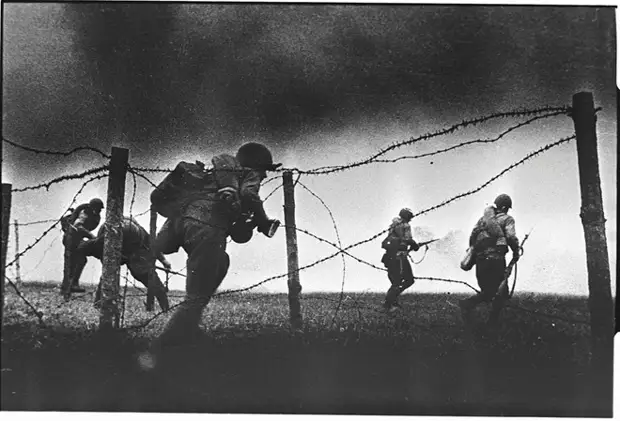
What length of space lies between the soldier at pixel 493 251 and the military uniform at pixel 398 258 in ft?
1.53

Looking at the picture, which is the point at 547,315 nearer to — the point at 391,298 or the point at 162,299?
the point at 391,298

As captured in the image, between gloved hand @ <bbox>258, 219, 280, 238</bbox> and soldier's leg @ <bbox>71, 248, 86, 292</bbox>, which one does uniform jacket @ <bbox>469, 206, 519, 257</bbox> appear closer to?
gloved hand @ <bbox>258, 219, 280, 238</bbox>

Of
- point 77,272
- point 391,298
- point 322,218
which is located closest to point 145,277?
point 77,272

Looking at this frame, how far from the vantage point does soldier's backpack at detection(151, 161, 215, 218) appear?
17.9 feet

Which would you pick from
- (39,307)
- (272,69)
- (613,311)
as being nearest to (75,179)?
(39,307)

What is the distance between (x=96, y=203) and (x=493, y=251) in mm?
3129

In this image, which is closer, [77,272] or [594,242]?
[594,242]

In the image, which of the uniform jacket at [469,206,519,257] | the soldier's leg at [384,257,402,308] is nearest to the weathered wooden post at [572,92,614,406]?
the uniform jacket at [469,206,519,257]

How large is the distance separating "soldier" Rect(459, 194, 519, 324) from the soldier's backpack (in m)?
2.17

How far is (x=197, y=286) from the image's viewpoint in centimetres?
543

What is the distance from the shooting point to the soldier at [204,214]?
5422mm

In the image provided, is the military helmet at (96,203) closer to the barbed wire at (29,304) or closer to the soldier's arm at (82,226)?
the soldier's arm at (82,226)

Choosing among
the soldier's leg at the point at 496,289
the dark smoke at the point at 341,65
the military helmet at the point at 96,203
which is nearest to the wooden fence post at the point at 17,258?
the military helmet at the point at 96,203

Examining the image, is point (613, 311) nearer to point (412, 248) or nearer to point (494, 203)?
point (494, 203)
